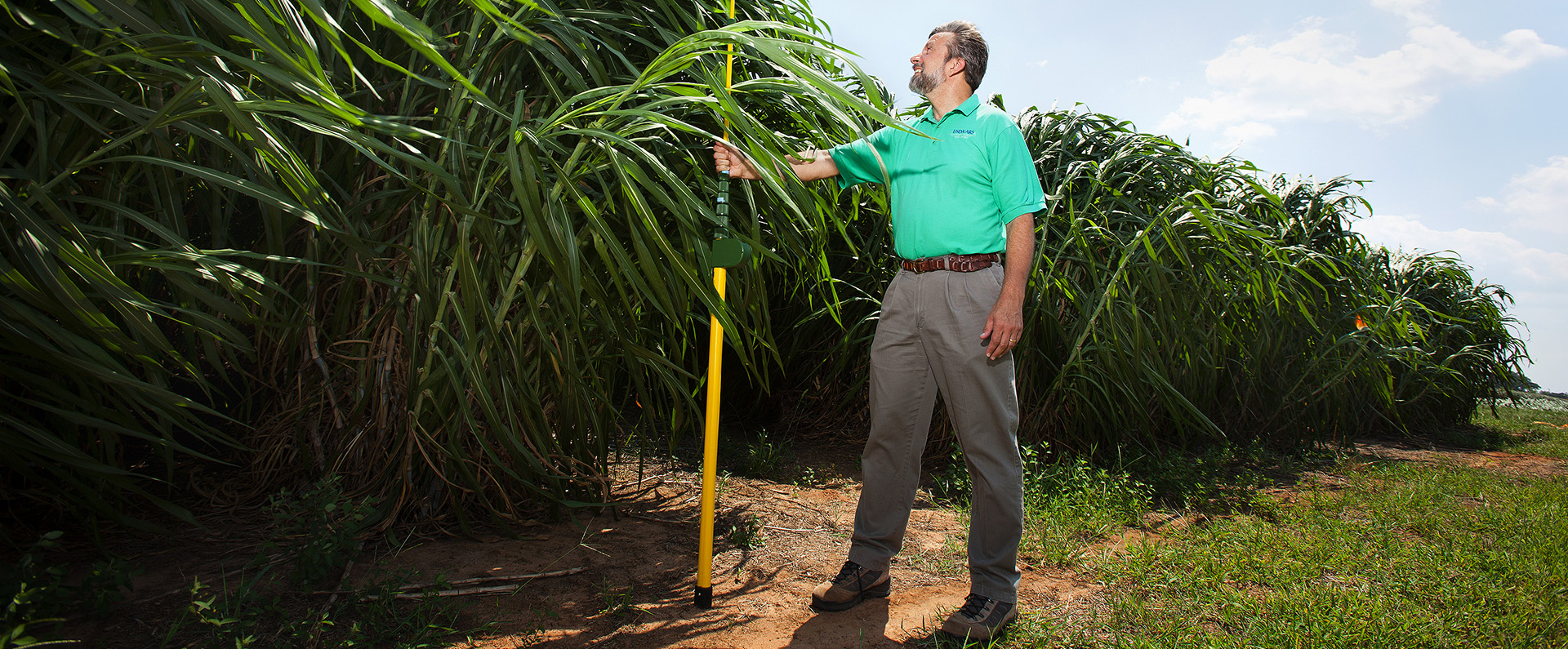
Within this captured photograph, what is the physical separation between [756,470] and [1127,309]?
1.36 m

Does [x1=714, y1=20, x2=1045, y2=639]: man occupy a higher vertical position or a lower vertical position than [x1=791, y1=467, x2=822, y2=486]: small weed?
higher

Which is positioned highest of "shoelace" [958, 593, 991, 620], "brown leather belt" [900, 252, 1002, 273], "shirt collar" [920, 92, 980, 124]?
"shirt collar" [920, 92, 980, 124]

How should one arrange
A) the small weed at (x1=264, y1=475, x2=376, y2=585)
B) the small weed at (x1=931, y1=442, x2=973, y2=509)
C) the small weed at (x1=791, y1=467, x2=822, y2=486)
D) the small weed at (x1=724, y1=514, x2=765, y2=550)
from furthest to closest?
the small weed at (x1=791, y1=467, x2=822, y2=486)
the small weed at (x1=931, y1=442, x2=973, y2=509)
the small weed at (x1=724, y1=514, x2=765, y2=550)
the small weed at (x1=264, y1=475, x2=376, y2=585)

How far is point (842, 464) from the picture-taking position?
2.64 m

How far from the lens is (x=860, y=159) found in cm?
161

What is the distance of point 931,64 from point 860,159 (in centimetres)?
25

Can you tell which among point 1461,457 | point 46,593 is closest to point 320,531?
point 46,593

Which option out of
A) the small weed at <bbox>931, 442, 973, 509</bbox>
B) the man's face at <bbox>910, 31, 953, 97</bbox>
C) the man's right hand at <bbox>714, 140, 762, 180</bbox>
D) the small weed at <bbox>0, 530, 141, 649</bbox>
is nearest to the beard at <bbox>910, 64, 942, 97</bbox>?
the man's face at <bbox>910, 31, 953, 97</bbox>

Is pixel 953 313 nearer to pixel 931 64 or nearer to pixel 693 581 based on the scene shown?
pixel 931 64

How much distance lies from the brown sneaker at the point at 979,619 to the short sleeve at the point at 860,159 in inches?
34.4

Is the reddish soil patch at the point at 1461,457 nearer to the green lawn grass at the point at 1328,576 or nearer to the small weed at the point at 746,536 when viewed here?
the green lawn grass at the point at 1328,576

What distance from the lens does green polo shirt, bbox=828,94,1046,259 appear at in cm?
147

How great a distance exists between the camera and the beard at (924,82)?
A: 5.22 feet

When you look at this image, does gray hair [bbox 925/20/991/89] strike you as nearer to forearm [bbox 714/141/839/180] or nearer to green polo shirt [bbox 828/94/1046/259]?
green polo shirt [bbox 828/94/1046/259]
